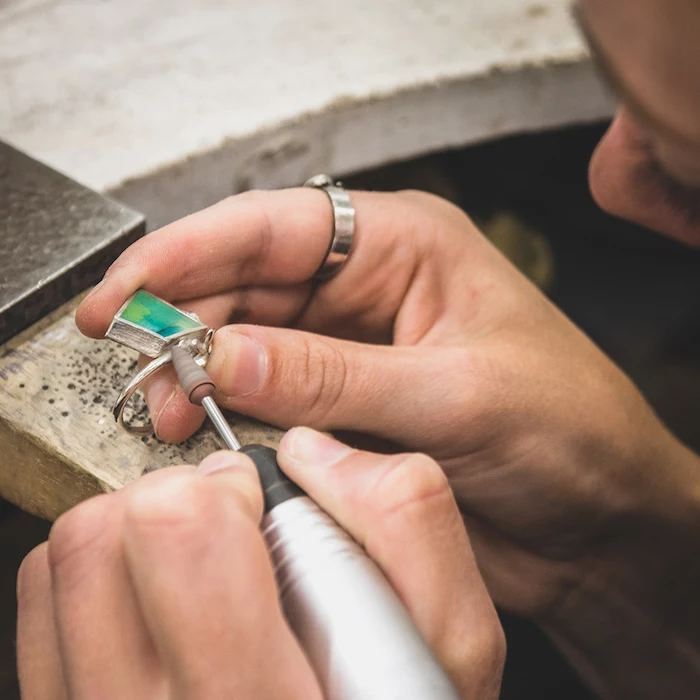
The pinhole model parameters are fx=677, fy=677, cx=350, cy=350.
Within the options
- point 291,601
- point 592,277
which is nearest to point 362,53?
point 592,277

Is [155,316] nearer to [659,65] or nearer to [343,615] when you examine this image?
[343,615]

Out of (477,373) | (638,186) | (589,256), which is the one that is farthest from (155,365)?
(589,256)

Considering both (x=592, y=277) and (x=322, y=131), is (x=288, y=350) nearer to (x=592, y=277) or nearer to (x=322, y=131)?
(x=322, y=131)

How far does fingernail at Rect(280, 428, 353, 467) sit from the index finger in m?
0.23

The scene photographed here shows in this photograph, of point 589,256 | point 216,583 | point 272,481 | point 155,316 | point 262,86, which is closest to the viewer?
point 216,583

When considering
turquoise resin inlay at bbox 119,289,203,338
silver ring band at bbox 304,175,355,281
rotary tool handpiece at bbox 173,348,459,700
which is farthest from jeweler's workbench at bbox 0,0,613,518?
rotary tool handpiece at bbox 173,348,459,700

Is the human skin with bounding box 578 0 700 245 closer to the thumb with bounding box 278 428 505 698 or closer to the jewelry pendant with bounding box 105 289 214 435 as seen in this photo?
the thumb with bounding box 278 428 505 698

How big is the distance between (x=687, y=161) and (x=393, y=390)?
0.35 meters

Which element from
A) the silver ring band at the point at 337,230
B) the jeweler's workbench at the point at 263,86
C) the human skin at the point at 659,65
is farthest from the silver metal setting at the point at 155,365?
the jeweler's workbench at the point at 263,86

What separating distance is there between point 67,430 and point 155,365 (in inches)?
4.7

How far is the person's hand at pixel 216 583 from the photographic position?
0.42 m

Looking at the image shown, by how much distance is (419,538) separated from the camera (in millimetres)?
503

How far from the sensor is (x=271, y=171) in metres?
1.23

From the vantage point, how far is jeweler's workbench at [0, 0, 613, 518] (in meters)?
1.13
